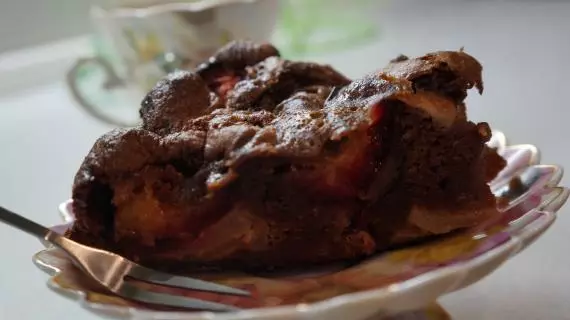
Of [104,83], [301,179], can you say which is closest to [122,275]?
[301,179]

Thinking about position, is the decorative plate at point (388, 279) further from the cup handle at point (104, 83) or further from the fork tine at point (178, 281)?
the cup handle at point (104, 83)

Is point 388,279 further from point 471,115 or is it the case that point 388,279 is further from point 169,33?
point 169,33

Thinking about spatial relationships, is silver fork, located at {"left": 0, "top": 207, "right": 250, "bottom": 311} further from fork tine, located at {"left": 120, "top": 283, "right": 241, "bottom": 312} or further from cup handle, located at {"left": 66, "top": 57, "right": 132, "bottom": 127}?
cup handle, located at {"left": 66, "top": 57, "right": 132, "bottom": 127}

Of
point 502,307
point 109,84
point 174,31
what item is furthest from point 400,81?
point 109,84

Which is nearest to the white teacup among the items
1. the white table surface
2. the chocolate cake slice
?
the white table surface

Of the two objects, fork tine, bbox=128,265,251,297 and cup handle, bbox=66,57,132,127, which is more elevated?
cup handle, bbox=66,57,132,127

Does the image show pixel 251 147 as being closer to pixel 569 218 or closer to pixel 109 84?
pixel 569 218

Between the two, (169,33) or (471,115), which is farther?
(169,33)
